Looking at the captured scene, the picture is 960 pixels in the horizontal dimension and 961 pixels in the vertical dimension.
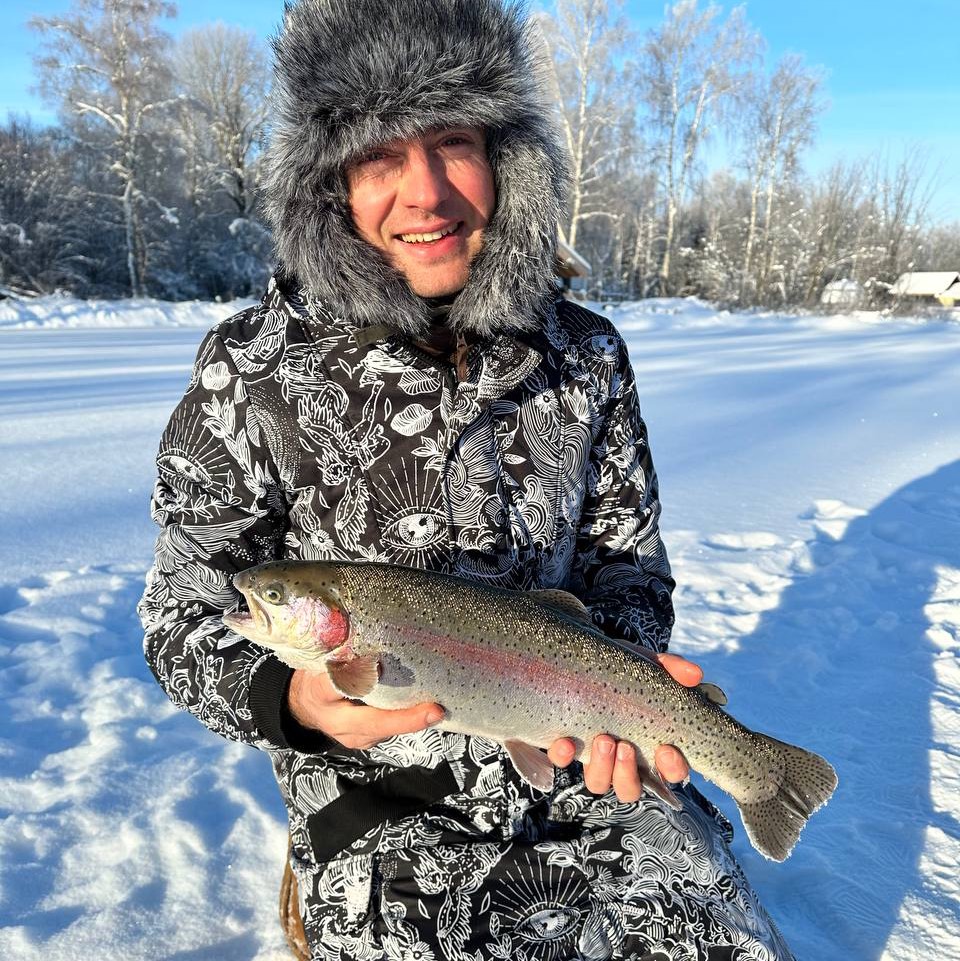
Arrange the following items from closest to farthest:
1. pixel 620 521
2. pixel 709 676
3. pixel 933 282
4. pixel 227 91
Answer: pixel 620 521, pixel 709 676, pixel 227 91, pixel 933 282

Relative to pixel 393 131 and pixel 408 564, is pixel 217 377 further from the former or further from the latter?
pixel 393 131

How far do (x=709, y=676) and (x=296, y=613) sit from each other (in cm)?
245

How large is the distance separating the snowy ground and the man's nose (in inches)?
77.7

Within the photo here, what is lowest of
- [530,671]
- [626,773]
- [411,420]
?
[626,773]

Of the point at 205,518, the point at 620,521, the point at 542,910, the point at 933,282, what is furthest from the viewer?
the point at 933,282

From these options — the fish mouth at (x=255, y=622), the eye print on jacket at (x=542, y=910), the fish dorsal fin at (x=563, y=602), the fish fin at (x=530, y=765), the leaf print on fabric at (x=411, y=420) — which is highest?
the leaf print on fabric at (x=411, y=420)

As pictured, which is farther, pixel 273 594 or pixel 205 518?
pixel 205 518

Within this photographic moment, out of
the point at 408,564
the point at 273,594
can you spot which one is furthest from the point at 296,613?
the point at 408,564

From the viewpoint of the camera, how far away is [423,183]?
1880 millimetres

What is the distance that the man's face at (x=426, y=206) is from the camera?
193 centimetres

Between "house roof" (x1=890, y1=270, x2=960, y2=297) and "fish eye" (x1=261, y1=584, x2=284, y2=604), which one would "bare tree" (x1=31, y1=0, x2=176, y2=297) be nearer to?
"fish eye" (x1=261, y1=584, x2=284, y2=604)

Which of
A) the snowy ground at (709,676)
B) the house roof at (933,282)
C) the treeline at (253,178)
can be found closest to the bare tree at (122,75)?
the treeline at (253,178)

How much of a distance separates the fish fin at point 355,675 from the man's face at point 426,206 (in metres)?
1.01

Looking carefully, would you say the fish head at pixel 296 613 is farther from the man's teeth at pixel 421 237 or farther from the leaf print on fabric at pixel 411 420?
the man's teeth at pixel 421 237
